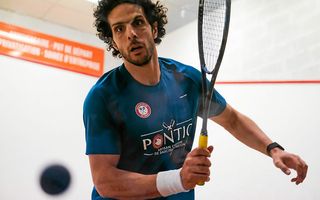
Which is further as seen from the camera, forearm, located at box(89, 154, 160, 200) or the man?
the man

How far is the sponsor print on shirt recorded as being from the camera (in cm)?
126

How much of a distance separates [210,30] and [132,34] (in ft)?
0.95

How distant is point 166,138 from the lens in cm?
129

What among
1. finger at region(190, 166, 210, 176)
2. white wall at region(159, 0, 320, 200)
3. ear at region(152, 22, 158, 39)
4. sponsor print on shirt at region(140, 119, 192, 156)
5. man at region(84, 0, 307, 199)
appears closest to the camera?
finger at region(190, 166, 210, 176)

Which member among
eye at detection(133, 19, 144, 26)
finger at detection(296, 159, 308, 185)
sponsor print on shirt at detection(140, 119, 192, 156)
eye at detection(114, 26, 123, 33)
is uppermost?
eye at detection(133, 19, 144, 26)

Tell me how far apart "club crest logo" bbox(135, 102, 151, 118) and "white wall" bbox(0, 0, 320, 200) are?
4.18ft

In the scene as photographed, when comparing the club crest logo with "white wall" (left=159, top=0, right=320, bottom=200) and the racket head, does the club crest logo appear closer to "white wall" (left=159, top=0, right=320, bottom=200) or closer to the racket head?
the racket head

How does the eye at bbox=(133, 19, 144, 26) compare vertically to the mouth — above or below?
above

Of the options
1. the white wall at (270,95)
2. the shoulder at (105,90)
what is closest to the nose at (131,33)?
the shoulder at (105,90)

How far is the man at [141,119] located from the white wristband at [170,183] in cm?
2

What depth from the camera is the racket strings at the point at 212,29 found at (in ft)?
4.35

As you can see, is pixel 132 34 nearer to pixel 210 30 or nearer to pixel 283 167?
pixel 210 30

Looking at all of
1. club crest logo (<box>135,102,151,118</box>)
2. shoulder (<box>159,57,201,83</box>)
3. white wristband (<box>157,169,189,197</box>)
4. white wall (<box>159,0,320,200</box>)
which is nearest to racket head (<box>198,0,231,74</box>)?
shoulder (<box>159,57,201,83</box>)

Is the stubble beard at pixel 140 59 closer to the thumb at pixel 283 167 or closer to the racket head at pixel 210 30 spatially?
the racket head at pixel 210 30
